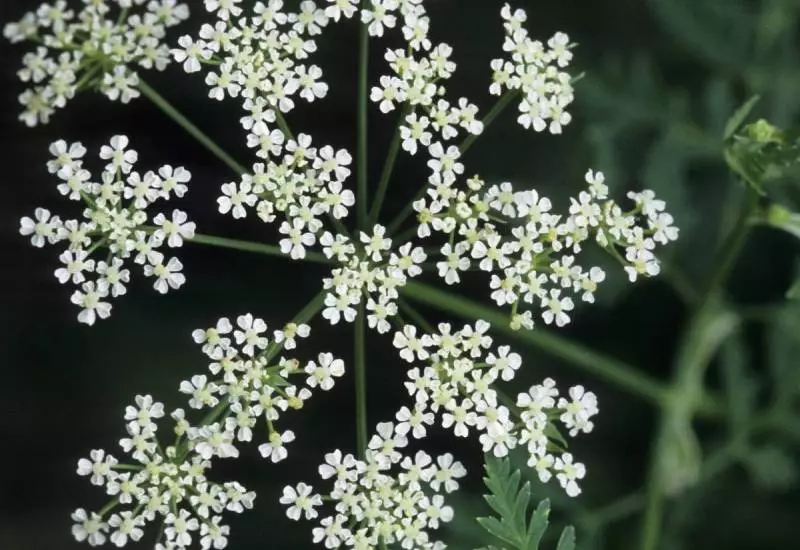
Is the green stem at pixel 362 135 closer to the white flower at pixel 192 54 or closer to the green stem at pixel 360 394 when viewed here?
the green stem at pixel 360 394

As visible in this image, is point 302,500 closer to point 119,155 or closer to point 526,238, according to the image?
point 526,238

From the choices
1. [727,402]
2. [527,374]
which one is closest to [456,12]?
[527,374]

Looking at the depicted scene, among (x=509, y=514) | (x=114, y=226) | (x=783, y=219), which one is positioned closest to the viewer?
(x=509, y=514)

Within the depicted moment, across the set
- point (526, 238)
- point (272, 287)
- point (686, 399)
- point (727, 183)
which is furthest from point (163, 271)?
point (727, 183)

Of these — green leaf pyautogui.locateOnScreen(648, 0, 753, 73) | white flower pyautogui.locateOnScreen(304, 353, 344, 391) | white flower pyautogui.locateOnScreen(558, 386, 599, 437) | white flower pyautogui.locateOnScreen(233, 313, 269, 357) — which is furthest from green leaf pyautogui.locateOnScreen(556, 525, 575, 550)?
green leaf pyautogui.locateOnScreen(648, 0, 753, 73)

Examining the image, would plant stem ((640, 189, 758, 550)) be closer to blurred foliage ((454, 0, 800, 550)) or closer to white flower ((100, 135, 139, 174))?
blurred foliage ((454, 0, 800, 550))

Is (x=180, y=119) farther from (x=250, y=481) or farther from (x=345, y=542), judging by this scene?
(x=250, y=481)
